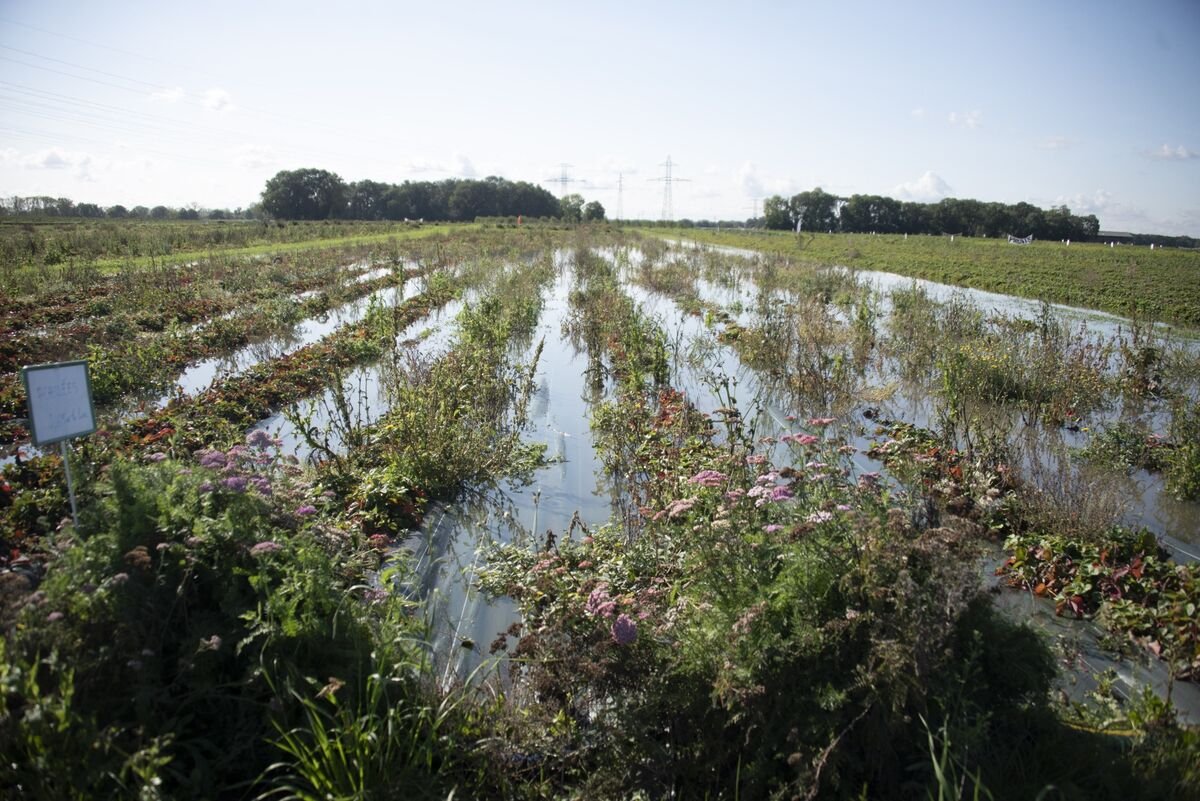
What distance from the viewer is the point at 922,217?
81062mm

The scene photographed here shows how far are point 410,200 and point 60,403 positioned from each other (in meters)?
86.4

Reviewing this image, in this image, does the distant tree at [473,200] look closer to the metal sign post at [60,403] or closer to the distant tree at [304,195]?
the distant tree at [304,195]

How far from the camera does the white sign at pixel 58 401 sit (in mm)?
3100

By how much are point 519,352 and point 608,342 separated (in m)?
1.55

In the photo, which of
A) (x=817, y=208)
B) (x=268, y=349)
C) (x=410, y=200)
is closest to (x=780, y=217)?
(x=817, y=208)

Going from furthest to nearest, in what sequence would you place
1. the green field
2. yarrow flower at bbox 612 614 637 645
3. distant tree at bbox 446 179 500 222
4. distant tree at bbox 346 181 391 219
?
distant tree at bbox 446 179 500 222 < distant tree at bbox 346 181 391 219 < the green field < yarrow flower at bbox 612 614 637 645

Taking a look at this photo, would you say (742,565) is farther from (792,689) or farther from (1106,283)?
(1106,283)

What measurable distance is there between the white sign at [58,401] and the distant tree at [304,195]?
7591 centimetres

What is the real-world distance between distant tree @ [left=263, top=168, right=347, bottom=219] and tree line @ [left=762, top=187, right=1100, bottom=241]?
52983 millimetres

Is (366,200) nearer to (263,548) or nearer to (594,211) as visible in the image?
(594,211)

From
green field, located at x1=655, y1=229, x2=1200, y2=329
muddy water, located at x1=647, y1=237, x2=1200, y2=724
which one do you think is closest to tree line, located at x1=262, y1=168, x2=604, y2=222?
green field, located at x1=655, y1=229, x2=1200, y2=329

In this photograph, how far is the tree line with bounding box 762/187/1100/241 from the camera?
2736 inches

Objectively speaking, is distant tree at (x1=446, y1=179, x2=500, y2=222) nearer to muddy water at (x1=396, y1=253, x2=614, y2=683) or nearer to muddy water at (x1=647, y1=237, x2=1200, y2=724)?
muddy water at (x1=647, y1=237, x2=1200, y2=724)

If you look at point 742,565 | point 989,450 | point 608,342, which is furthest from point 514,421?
point 742,565
